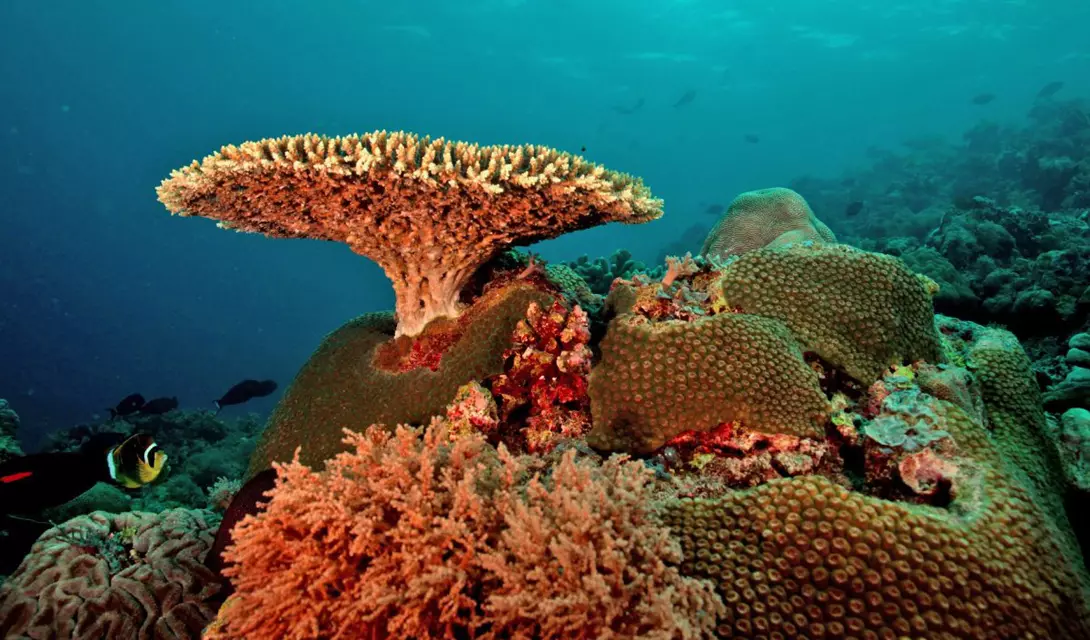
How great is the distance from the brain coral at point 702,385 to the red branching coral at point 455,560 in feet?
2.22

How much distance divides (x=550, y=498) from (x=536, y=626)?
0.48m

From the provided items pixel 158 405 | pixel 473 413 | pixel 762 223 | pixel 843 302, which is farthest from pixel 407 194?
pixel 158 405

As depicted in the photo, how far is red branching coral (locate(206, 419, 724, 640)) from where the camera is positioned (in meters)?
1.79

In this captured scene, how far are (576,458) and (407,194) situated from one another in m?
2.05

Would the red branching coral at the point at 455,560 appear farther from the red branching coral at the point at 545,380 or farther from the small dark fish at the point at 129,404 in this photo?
the small dark fish at the point at 129,404

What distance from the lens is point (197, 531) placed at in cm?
392

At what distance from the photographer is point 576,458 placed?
3033 millimetres

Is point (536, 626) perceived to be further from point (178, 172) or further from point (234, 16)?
point (234, 16)

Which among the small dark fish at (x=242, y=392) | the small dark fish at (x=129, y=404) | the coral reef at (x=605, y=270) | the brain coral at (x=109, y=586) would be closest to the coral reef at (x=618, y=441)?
the brain coral at (x=109, y=586)

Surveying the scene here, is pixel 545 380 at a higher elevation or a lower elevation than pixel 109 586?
higher

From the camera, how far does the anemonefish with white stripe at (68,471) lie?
353 centimetres

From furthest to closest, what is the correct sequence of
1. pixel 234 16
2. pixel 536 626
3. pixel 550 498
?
pixel 234 16, pixel 550 498, pixel 536 626

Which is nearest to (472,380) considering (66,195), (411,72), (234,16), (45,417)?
(45,417)

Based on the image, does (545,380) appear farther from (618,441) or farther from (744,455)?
(744,455)
